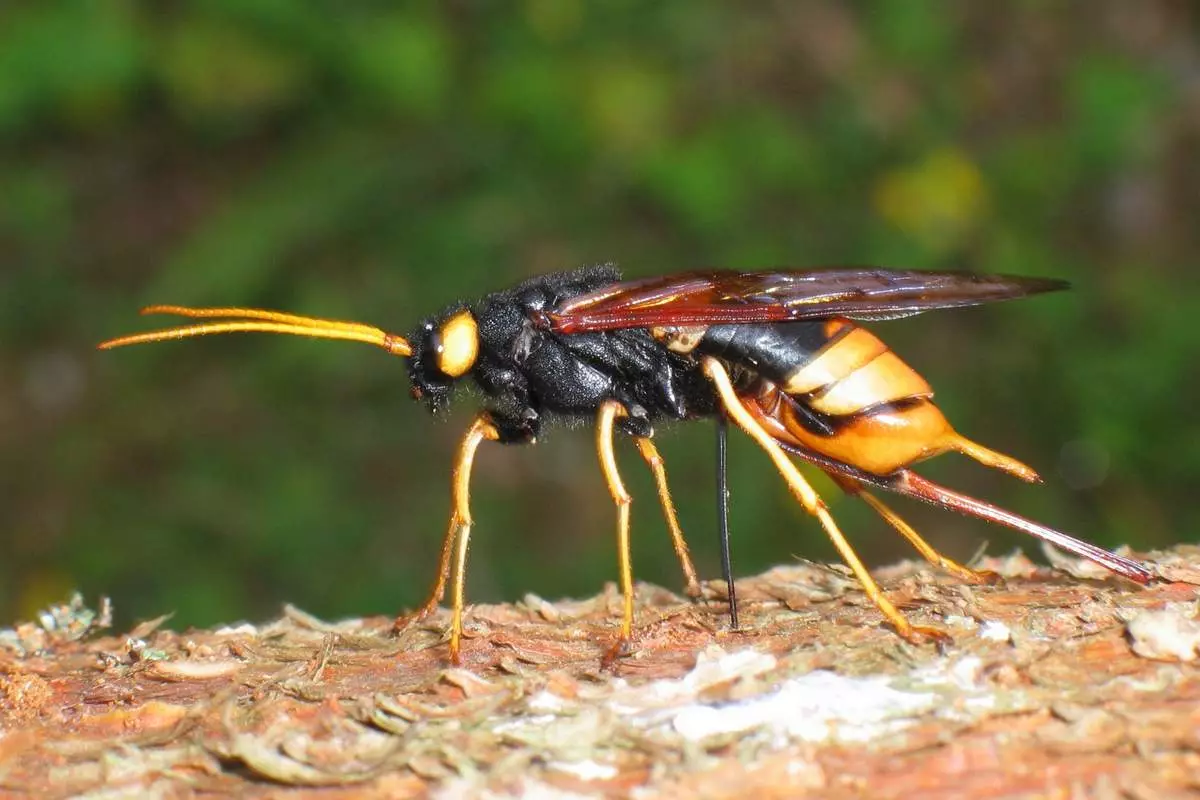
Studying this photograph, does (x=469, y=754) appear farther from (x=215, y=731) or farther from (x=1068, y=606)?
(x=1068, y=606)

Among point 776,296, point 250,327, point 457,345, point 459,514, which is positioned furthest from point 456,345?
point 776,296

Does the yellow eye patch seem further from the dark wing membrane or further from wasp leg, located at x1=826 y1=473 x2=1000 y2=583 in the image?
wasp leg, located at x1=826 y1=473 x2=1000 y2=583

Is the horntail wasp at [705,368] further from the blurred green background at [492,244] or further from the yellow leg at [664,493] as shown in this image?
the blurred green background at [492,244]

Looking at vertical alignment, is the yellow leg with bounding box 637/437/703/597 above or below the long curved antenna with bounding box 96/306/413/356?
below

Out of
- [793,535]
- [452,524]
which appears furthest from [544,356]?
[793,535]

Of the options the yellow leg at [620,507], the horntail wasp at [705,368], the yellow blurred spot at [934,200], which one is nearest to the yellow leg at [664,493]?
the horntail wasp at [705,368]

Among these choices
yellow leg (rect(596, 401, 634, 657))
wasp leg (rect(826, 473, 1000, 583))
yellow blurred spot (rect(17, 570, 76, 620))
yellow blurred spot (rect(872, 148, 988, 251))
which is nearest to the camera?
yellow leg (rect(596, 401, 634, 657))

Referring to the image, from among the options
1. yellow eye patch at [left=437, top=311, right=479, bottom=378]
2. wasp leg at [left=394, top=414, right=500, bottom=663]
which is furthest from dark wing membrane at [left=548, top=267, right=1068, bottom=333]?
wasp leg at [left=394, top=414, right=500, bottom=663]
